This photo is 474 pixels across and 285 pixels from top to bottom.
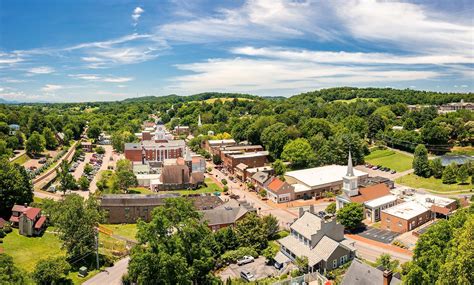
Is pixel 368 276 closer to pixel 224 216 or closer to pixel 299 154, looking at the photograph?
pixel 224 216

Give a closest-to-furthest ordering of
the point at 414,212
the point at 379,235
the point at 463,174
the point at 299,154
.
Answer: the point at 379,235 < the point at 414,212 < the point at 463,174 < the point at 299,154

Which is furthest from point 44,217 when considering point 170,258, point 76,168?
point 76,168

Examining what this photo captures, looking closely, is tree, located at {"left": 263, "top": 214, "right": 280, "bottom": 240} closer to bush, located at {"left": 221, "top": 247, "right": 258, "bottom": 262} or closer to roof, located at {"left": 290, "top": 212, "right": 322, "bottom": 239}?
bush, located at {"left": 221, "top": 247, "right": 258, "bottom": 262}

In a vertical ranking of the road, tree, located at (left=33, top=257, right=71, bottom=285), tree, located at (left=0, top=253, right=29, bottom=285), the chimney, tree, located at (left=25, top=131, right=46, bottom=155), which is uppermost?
tree, located at (left=25, top=131, right=46, bottom=155)

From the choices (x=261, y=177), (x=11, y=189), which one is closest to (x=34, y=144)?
(x=11, y=189)

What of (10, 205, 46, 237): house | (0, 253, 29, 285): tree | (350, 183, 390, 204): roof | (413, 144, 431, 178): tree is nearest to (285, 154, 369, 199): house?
(350, 183, 390, 204): roof

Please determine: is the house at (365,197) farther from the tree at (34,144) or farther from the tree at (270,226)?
the tree at (34,144)

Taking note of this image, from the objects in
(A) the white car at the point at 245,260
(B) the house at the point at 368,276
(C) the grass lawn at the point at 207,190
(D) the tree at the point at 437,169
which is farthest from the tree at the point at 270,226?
(D) the tree at the point at 437,169
